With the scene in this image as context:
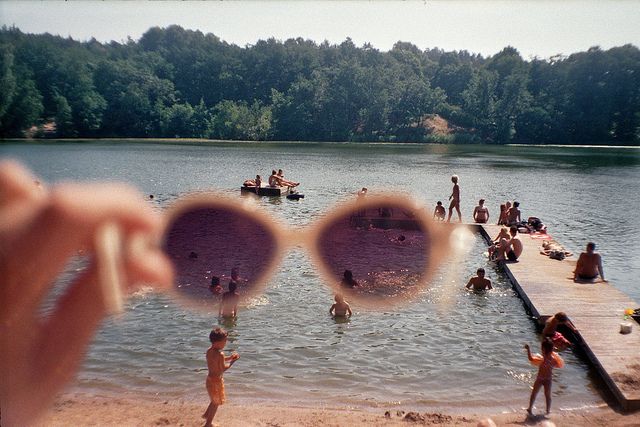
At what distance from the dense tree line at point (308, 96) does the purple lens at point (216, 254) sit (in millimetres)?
93367

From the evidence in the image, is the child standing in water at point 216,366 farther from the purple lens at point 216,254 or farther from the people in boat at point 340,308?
the people in boat at point 340,308

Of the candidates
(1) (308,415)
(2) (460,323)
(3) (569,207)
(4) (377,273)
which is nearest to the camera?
(1) (308,415)

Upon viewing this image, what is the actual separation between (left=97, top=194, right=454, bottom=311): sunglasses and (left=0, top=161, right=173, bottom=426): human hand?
459 inches

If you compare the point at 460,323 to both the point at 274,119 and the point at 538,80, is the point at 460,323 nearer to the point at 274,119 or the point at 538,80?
the point at 274,119

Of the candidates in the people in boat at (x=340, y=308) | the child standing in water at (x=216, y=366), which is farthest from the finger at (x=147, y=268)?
the people in boat at (x=340, y=308)

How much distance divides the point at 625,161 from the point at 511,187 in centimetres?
4114

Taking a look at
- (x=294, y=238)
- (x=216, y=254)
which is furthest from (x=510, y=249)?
(x=216, y=254)

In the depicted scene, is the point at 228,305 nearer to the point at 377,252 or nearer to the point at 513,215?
the point at 377,252

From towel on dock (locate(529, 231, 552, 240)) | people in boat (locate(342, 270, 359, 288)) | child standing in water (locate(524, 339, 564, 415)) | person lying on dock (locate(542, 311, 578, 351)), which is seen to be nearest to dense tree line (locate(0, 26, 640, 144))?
towel on dock (locate(529, 231, 552, 240))

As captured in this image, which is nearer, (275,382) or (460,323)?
(275,382)

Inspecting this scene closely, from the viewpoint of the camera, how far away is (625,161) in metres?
78.2

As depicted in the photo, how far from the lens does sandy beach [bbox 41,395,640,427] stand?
9.65 meters

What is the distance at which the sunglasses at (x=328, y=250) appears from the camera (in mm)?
17703

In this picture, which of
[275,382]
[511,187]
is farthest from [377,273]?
[511,187]
